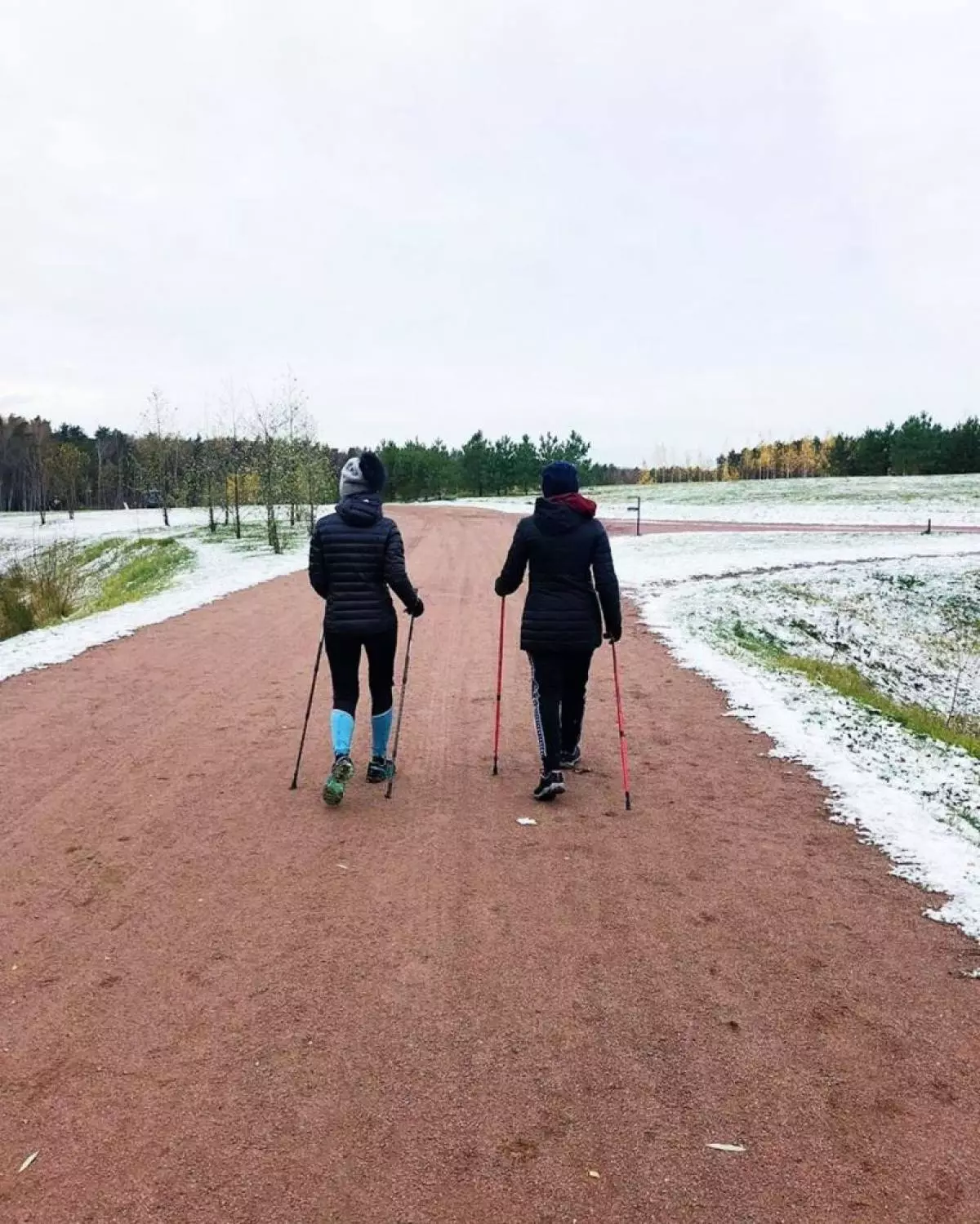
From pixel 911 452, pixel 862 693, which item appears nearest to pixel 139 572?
pixel 862 693

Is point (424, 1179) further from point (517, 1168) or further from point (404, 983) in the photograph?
point (404, 983)

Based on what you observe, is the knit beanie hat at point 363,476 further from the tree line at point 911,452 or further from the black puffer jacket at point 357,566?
the tree line at point 911,452

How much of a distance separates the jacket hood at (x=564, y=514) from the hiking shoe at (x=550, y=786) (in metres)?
1.65

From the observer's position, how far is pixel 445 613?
1409 cm

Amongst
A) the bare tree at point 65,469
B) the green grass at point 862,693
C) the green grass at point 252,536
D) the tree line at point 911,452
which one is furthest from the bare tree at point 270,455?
the tree line at point 911,452

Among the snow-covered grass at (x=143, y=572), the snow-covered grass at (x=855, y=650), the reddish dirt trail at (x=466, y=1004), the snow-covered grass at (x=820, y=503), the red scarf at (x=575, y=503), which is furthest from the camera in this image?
the snow-covered grass at (x=820, y=503)

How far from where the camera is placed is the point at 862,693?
35.2ft

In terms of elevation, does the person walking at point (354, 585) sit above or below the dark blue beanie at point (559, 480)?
below

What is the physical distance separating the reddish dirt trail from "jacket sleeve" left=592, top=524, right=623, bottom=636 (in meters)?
1.26

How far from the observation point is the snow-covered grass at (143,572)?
12.1 m

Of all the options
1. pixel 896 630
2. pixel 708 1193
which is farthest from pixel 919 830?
pixel 896 630

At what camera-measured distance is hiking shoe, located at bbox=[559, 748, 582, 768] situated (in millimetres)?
6676

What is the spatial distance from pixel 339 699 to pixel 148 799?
1454mm

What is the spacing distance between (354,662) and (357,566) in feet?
2.28
